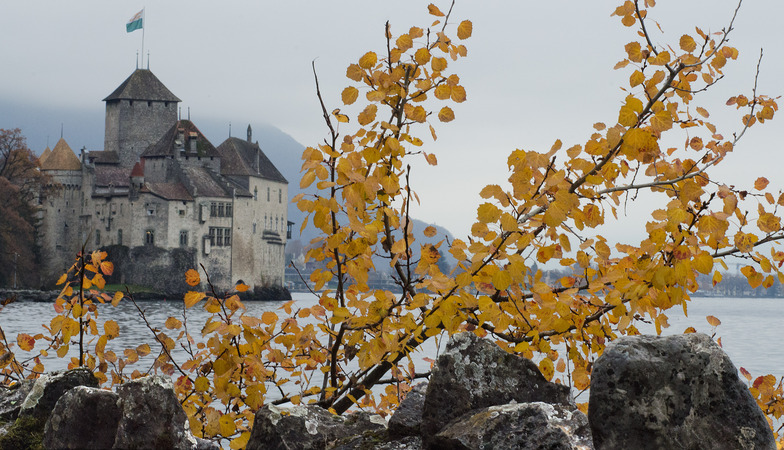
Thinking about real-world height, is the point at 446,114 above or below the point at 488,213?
above

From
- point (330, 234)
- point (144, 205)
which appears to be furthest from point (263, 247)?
point (330, 234)

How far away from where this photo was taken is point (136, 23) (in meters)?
110

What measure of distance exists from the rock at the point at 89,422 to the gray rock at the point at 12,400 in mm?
995

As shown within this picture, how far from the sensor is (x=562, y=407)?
3131 millimetres

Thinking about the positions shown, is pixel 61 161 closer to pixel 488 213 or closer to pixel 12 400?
pixel 12 400

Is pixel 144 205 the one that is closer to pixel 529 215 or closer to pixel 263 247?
pixel 263 247

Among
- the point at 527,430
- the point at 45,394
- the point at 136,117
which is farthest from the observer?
the point at 136,117

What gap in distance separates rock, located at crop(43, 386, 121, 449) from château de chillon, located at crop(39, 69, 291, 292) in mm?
88542

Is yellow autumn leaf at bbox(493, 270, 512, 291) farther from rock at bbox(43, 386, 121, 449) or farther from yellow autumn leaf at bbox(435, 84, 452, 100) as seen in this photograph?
rock at bbox(43, 386, 121, 449)

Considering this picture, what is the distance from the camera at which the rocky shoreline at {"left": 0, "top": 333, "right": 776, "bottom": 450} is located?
9.50 ft

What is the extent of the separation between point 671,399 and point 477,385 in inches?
30.7

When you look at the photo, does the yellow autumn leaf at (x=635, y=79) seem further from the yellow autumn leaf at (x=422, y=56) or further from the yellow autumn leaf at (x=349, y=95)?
the yellow autumn leaf at (x=349, y=95)

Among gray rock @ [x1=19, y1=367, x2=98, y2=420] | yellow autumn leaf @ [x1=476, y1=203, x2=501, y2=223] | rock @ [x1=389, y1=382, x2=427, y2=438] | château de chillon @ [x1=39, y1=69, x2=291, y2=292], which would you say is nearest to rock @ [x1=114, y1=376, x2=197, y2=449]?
gray rock @ [x1=19, y1=367, x2=98, y2=420]

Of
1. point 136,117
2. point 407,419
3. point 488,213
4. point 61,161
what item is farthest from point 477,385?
point 136,117
